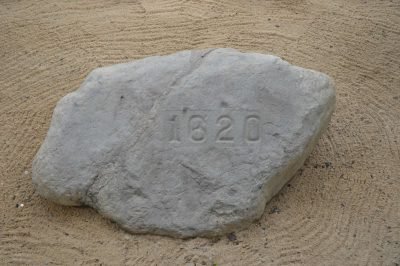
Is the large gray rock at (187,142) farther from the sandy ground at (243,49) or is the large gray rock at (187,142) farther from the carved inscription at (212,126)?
the sandy ground at (243,49)

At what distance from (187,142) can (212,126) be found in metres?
0.18

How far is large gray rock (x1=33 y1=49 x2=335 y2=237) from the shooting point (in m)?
2.82

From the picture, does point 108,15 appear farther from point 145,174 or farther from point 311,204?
point 311,204

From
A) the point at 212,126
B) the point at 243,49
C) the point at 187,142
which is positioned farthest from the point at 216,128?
the point at 243,49

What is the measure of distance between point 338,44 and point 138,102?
1.91 m

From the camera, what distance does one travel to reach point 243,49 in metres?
3.99

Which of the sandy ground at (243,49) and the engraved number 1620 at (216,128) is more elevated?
the engraved number 1620 at (216,128)

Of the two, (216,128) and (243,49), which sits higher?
(216,128)

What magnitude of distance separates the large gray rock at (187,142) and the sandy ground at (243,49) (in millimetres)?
155

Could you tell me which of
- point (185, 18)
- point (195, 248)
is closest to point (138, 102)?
point (195, 248)

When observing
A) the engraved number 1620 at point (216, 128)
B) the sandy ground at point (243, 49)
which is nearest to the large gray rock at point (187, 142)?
the engraved number 1620 at point (216, 128)

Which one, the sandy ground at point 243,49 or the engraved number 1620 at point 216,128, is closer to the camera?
the sandy ground at point 243,49

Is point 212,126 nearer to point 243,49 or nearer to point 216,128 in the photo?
point 216,128

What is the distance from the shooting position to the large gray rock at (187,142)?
2.82 metres
